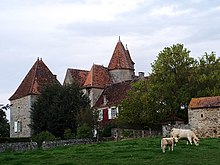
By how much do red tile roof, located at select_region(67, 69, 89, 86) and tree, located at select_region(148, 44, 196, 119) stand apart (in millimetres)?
20938

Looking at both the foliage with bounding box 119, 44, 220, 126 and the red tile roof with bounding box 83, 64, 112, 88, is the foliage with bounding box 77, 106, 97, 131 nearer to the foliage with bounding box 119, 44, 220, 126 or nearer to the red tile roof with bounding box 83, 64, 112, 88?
the foliage with bounding box 119, 44, 220, 126

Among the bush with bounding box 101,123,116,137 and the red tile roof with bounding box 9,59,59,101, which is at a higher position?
the red tile roof with bounding box 9,59,59,101

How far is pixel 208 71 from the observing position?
51.9 m

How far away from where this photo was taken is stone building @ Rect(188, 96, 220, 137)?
134ft

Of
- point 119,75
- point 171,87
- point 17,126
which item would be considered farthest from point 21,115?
point 171,87

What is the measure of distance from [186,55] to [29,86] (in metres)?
24.9

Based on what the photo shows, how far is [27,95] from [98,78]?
11.7 meters

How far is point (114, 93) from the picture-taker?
2623 inches

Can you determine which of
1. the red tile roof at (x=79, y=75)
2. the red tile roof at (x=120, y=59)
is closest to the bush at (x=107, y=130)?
the red tile roof at (x=79, y=75)

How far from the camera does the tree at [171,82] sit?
165 feet

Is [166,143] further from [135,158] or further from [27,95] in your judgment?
[27,95]

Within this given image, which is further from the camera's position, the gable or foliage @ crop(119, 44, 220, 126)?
the gable

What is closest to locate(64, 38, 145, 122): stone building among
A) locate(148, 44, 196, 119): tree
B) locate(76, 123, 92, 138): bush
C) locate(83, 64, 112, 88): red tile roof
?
locate(83, 64, 112, 88): red tile roof

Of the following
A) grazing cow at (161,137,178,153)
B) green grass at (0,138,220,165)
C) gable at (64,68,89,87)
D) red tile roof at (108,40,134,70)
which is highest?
red tile roof at (108,40,134,70)
